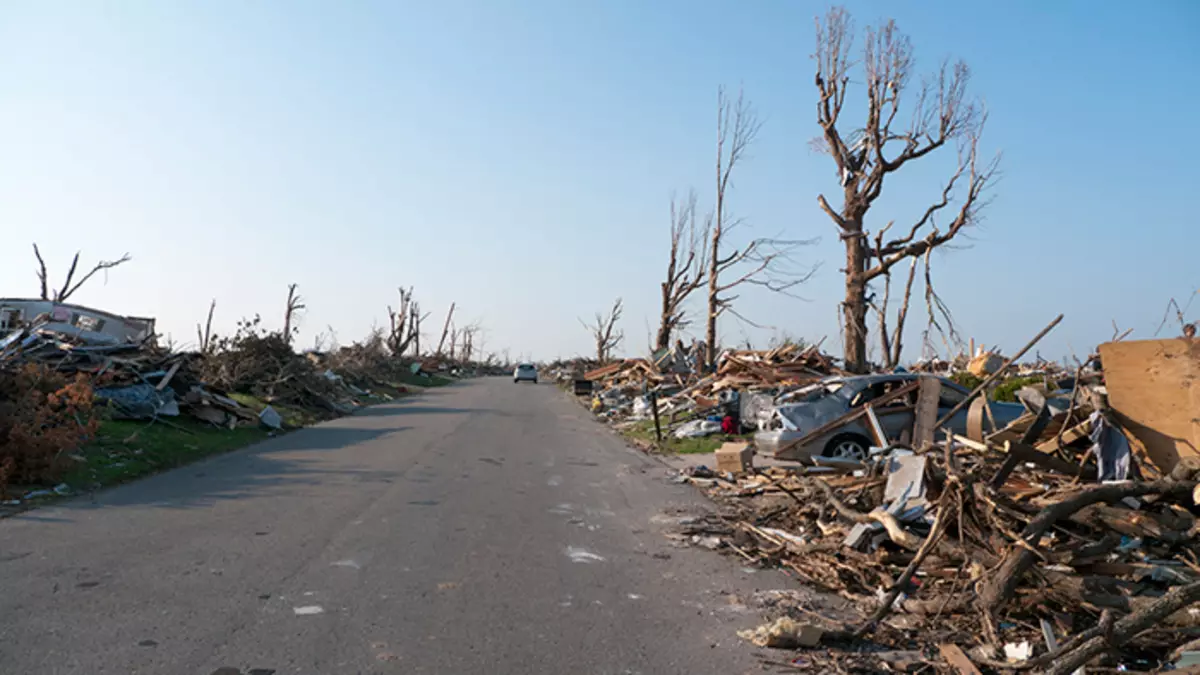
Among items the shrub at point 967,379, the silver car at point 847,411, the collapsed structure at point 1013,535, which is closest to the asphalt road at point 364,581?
the collapsed structure at point 1013,535

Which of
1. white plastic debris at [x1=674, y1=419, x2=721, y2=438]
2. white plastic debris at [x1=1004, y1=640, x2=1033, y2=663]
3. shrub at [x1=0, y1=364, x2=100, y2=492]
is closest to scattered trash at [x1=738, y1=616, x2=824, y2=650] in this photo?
white plastic debris at [x1=1004, y1=640, x2=1033, y2=663]

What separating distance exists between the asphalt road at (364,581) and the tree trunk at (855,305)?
48.3 ft

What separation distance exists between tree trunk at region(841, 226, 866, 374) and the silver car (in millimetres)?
10789

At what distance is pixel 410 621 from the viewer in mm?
5699

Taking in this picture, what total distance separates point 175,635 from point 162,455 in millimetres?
9625

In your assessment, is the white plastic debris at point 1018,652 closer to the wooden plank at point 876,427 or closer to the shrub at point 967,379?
the wooden plank at point 876,427

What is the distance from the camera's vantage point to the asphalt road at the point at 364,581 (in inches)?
198

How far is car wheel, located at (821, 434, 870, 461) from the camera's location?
13781mm

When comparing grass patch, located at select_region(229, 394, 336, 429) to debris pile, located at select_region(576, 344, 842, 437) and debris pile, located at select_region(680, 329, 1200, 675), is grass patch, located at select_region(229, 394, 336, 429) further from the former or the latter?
debris pile, located at select_region(680, 329, 1200, 675)

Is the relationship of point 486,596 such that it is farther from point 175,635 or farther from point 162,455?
point 162,455

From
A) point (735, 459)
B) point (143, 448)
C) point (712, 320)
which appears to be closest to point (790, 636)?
point (735, 459)

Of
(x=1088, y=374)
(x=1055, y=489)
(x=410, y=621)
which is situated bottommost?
(x=410, y=621)

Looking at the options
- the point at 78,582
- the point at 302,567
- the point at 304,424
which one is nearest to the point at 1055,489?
the point at 302,567

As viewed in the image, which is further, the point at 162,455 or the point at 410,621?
the point at 162,455
